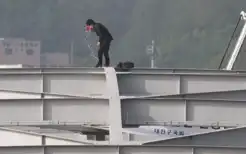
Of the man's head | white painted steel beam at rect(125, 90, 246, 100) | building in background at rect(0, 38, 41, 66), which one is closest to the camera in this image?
white painted steel beam at rect(125, 90, 246, 100)

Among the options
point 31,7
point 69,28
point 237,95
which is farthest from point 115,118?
point 31,7

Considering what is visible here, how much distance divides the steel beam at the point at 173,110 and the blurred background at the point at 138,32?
103 ft

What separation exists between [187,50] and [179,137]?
5025 centimetres

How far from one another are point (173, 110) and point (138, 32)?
5059cm

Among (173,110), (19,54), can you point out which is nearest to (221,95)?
(173,110)

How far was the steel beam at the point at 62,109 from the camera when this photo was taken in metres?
11.3

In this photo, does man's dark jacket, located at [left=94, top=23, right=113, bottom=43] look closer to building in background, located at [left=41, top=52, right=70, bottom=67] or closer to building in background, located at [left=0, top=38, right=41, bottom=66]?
building in background, located at [left=0, top=38, right=41, bottom=66]

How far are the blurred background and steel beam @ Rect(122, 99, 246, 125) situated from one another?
3144 cm

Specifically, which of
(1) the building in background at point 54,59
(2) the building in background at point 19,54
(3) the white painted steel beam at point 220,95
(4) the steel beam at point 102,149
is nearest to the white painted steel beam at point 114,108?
(4) the steel beam at point 102,149

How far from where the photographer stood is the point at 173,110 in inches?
441

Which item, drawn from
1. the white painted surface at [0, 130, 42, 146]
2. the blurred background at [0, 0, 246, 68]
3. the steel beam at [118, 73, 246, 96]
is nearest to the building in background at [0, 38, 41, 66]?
the blurred background at [0, 0, 246, 68]

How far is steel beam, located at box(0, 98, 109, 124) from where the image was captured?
11305mm

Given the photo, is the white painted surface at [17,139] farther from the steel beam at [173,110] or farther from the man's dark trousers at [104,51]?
the man's dark trousers at [104,51]

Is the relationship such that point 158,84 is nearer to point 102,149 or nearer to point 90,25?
point 90,25
